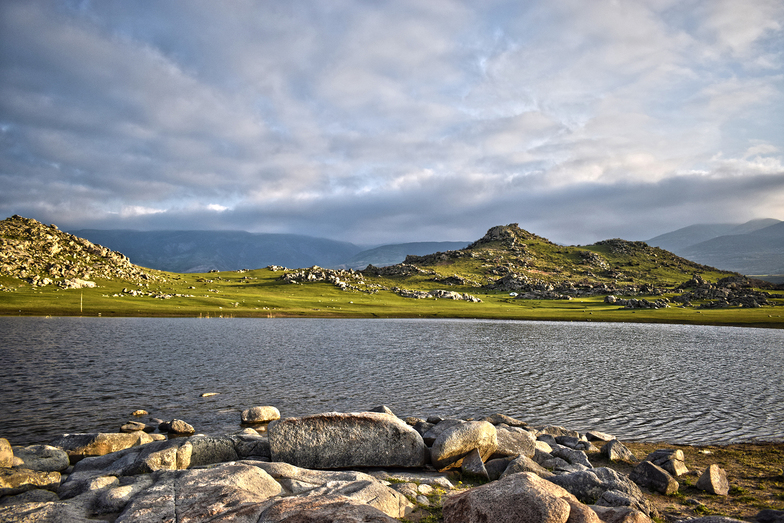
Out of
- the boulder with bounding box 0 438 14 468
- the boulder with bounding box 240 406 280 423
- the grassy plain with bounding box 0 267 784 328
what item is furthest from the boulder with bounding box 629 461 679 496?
the grassy plain with bounding box 0 267 784 328

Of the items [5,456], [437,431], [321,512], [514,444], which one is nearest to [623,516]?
[321,512]

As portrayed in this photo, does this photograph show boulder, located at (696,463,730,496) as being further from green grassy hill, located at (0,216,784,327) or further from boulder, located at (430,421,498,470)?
green grassy hill, located at (0,216,784,327)

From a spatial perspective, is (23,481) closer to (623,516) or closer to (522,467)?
(522,467)

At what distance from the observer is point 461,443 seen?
1961cm

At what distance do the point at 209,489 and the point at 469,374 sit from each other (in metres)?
34.8

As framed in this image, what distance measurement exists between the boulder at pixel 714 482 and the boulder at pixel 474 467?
875 centimetres

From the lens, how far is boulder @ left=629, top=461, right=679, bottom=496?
A: 17.0m

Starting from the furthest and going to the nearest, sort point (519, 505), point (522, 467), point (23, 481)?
point (522, 467)
point (23, 481)
point (519, 505)

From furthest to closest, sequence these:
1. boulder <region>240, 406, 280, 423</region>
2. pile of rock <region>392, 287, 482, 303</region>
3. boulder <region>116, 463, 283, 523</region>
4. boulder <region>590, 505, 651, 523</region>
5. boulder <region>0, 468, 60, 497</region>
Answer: pile of rock <region>392, 287, 482, 303</region> < boulder <region>240, 406, 280, 423</region> < boulder <region>0, 468, 60, 497</region> < boulder <region>116, 463, 283, 523</region> < boulder <region>590, 505, 651, 523</region>

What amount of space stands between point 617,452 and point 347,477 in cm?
1432

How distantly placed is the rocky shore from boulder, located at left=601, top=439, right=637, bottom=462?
0.19ft

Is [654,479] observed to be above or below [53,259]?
below

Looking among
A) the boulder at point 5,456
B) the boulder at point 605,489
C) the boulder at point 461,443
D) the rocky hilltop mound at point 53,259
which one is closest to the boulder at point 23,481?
the boulder at point 5,456

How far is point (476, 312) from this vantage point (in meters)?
146
